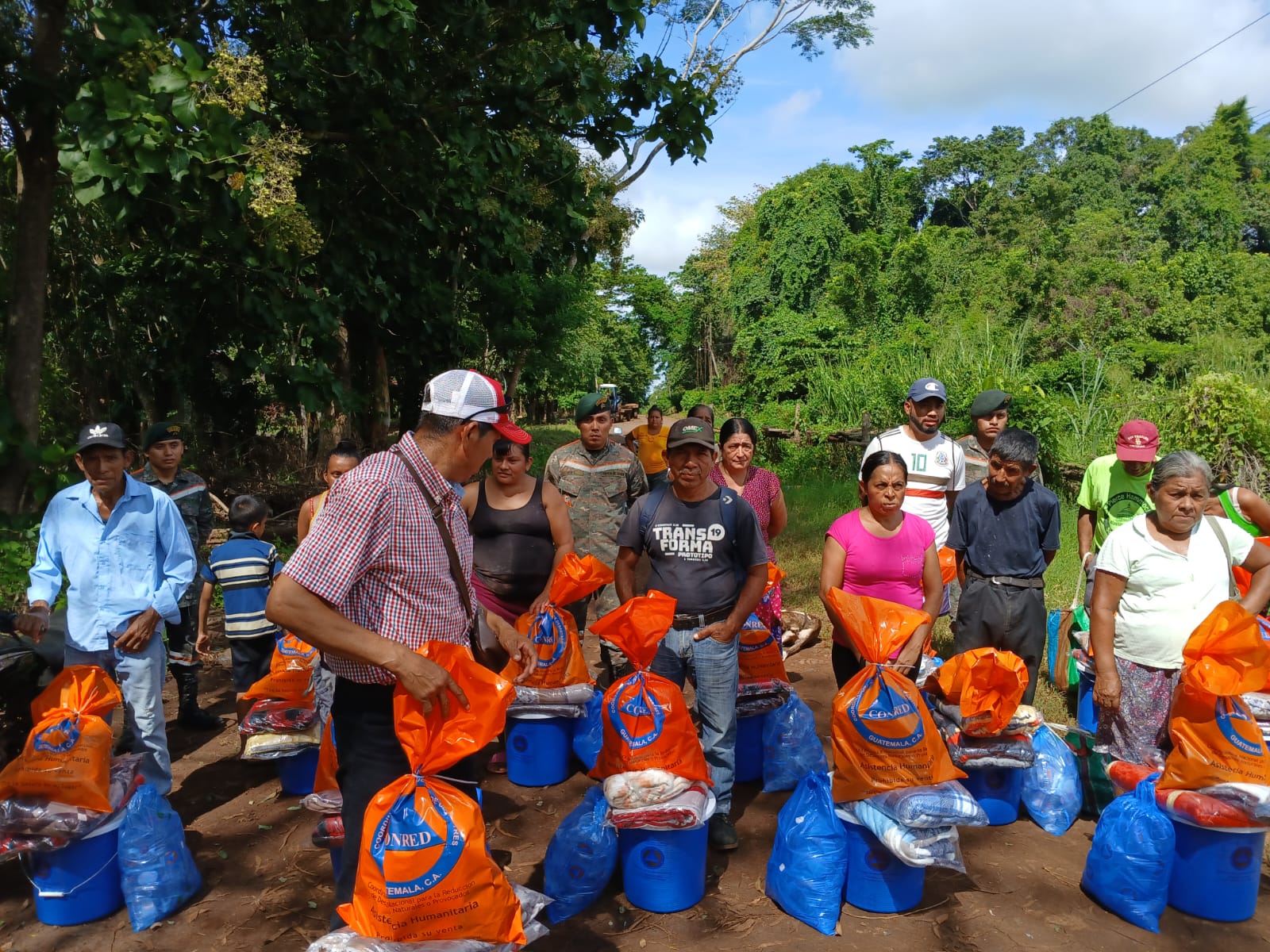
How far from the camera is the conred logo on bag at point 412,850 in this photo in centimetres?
221

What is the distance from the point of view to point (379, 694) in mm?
2285

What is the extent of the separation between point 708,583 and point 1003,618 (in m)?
1.59

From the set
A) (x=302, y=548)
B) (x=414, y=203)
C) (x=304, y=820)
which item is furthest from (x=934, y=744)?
(x=414, y=203)

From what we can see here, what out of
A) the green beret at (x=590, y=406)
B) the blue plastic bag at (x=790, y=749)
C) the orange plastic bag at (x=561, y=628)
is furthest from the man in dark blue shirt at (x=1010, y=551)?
the green beret at (x=590, y=406)

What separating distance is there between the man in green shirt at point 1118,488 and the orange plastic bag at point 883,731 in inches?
71.8

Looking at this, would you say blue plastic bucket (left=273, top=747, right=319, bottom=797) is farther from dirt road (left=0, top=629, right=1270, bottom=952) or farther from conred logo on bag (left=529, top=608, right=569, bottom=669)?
conred logo on bag (left=529, top=608, right=569, bottom=669)

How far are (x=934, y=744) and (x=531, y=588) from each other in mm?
2163

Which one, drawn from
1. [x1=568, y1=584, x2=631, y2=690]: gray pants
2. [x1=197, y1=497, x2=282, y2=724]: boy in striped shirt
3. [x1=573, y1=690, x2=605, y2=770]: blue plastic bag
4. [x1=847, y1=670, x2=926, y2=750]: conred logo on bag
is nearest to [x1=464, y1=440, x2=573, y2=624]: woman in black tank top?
[x1=568, y1=584, x2=631, y2=690]: gray pants

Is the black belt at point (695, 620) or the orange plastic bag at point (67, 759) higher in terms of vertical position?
the black belt at point (695, 620)

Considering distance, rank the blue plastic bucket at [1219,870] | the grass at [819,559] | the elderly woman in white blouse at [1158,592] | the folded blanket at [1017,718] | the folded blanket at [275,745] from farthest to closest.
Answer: the grass at [819,559]
the folded blanket at [275,745]
the folded blanket at [1017,718]
the elderly woman in white blouse at [1158,592]
the blue plastic bucket at [1219,870]

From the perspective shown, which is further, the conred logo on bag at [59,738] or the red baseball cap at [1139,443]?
the red baseball cap at [1139,443]

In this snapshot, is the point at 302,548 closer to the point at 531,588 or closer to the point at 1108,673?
the point at 531,588

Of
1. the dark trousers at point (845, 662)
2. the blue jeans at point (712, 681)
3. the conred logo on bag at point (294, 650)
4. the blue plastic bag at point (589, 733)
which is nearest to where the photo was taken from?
the blue jeans at point (712, 681)

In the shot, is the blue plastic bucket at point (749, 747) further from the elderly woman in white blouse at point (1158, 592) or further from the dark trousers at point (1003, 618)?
the elderly woman in white blouse at point (1158, 592)
